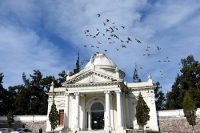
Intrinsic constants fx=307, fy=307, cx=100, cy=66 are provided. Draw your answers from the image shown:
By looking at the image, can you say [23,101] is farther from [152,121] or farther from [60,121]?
[152,121]

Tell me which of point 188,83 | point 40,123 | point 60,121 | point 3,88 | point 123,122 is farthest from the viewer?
point 3,88

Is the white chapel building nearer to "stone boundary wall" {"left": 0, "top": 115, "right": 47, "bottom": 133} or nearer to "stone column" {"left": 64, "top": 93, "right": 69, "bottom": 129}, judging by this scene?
"stone column" {"left": 64, "top": 93, "right": 69, "bottom": 129}

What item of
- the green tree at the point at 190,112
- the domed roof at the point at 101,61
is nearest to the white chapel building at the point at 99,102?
the domed roof at the point at 101,61

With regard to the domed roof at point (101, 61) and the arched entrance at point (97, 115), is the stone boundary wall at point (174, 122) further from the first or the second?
the domed roof at point (101, 61)

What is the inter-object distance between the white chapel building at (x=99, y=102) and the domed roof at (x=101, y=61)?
524 cm

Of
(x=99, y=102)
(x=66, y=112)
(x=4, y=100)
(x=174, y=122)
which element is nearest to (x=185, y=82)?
(x=174, y=122)

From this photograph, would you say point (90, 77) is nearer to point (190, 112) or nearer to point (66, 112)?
point (66, 112)

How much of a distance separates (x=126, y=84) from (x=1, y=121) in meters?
21.2

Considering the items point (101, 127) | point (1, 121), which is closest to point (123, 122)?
point (101, 127)

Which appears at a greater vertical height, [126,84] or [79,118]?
[126,84]

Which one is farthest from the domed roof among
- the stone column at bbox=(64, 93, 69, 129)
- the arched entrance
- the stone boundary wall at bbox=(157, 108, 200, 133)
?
the stone boundary wall at bbox=(157, 108, 200, 133)

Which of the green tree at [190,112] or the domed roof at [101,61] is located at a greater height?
the domed roof at [101,61]

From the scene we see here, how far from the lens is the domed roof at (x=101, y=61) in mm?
48897

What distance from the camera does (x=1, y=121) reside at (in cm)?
4959
